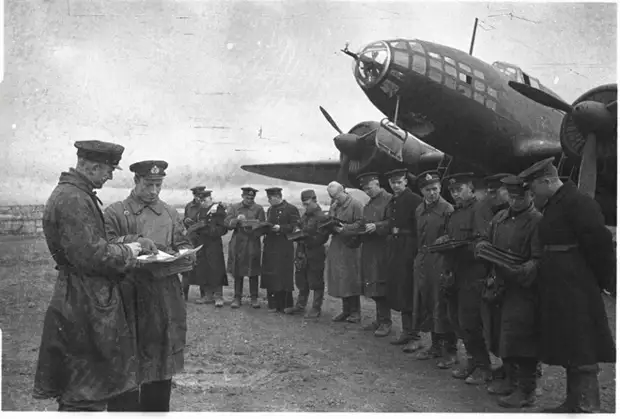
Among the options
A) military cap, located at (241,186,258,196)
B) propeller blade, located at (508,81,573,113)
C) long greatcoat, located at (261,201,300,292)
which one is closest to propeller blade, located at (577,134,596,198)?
propeller blade, located at (508,81,573,113)

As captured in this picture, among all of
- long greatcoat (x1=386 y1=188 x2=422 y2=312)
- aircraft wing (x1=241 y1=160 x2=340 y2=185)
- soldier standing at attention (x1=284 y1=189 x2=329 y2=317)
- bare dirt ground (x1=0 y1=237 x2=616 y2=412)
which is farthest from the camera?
aircraft wing (x1=241 y1=160 x2=340 y2=185)

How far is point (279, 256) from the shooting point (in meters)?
Result: 8.80

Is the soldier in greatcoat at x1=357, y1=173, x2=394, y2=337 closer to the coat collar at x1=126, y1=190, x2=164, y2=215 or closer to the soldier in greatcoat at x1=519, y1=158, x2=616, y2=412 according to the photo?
the soldier in greatcoat at x1=519, y1=158, x2=616, y2=412

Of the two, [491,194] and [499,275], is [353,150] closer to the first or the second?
[491,194]

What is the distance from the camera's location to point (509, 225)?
4.47m

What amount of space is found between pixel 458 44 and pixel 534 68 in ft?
4.52

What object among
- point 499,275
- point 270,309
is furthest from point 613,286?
point 270,309

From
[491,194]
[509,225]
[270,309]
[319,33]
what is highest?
[319,33]

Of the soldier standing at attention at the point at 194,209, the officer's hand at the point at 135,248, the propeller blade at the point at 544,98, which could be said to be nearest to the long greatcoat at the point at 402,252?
the propeller blade at the point at 544,98

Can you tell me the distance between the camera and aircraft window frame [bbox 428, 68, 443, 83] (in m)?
7.71

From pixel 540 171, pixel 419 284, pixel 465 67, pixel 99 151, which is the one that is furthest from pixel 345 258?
pixel 99 151

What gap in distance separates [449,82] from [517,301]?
4551 mm

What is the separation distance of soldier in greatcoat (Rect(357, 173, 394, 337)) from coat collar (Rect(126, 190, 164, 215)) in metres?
3.51

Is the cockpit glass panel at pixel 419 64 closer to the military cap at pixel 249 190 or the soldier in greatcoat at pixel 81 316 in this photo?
the military cap at pixel 249 190
